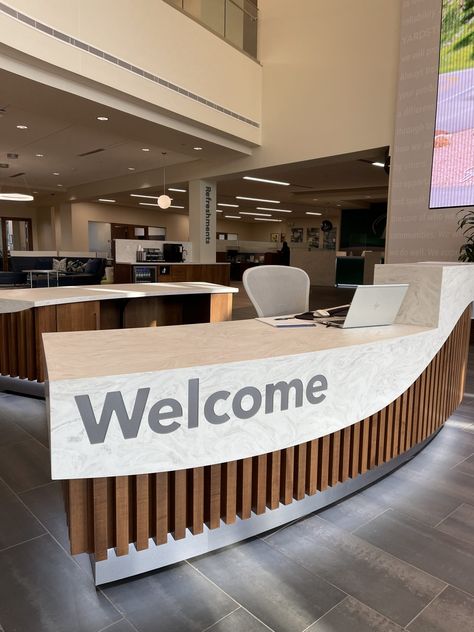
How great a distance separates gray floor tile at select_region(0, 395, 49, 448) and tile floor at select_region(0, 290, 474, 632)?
0.67 metres

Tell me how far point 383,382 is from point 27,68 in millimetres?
5585

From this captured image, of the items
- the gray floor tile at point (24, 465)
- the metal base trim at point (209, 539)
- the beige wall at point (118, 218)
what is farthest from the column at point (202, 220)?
the metal base trim at point (209, 539)

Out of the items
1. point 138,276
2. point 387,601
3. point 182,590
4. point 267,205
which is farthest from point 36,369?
point 267,205

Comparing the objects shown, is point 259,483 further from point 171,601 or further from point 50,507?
point 50,507

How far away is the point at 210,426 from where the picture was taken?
1432mm

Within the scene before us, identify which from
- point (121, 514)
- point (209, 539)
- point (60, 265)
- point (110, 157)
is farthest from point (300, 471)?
point (60, 265)

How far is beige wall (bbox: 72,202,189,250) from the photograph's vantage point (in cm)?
1689

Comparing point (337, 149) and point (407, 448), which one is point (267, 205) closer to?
point (337, 149)

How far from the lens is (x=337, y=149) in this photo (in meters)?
7.46

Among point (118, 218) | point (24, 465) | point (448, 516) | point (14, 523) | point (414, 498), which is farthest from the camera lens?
point (118, 218)

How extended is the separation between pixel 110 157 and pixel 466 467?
34.3 ft

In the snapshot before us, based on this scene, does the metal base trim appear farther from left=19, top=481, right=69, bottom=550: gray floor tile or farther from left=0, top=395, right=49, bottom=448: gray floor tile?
left=0, top=395, right=49, bottom=448: gray floor tile

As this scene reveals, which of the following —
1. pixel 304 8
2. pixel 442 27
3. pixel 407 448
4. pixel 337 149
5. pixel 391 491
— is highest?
pixel 304 8

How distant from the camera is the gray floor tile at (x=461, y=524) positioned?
1924 mm
